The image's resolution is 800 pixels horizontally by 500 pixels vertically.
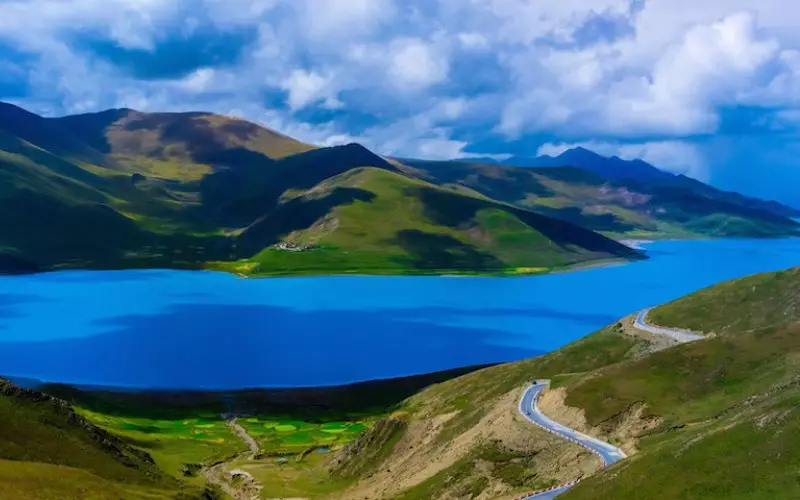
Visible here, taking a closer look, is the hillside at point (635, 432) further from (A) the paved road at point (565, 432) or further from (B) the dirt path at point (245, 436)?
(B) the dirt path at point (245, 436)

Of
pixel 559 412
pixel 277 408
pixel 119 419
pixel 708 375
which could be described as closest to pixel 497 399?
pixel 559 412

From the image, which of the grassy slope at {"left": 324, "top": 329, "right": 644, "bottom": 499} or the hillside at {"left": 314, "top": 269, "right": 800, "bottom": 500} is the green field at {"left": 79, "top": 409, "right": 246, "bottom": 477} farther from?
the grassy slope at {"left": 324, "top": 329, "right": 644, "bottom": 499}

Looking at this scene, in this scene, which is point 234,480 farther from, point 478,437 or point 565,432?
point 565,432

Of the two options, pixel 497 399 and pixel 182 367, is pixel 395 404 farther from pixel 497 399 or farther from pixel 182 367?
pixel 182 367

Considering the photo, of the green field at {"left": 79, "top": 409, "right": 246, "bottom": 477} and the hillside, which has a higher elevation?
the hillside

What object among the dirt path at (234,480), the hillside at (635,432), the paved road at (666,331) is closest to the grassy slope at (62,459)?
the dirt path at (234,480)

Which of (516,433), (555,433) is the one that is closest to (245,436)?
(516,433)

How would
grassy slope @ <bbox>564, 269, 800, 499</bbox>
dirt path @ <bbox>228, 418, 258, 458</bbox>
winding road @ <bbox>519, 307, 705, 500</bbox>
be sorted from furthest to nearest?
1. dirt path @ <bbox>228, 418, 258, 458</bbox>
2. winding road @ <bbox>519, 307, 705, 500</bbox>
3. grassy slope @ <bbox>564, 269, 800, 499</bbox>

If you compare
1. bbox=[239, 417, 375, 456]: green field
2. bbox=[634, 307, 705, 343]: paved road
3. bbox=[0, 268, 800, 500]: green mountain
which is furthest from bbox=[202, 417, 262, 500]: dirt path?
bbox=[634, 307, 705, 343]: paved road
